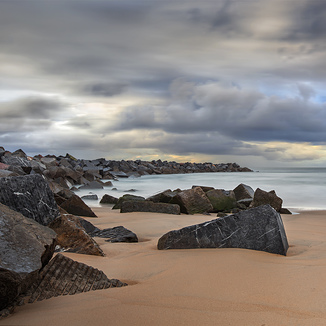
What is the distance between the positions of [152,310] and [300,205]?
1048 cm

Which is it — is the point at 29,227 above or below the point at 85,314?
above

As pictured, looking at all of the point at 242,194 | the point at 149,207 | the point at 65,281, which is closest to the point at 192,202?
the point at 149,207

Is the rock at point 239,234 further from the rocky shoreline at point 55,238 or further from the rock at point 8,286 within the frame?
the rock at point 8,286

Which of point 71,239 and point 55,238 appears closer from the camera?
point 55,238

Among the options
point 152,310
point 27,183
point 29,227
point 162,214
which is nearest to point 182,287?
point 152,310

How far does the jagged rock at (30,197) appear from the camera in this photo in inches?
121

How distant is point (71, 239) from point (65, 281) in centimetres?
131

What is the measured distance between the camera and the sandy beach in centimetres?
166

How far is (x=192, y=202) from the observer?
831cm

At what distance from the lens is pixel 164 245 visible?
3.47 m

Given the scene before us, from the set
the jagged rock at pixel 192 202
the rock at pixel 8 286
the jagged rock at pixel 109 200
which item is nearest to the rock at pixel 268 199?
the jagged rock at pixel 192 202

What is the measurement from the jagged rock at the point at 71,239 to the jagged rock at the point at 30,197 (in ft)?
0.43

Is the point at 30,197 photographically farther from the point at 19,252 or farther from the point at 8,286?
the point at 8,286

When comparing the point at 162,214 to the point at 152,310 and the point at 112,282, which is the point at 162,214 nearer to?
the point at 112,282
